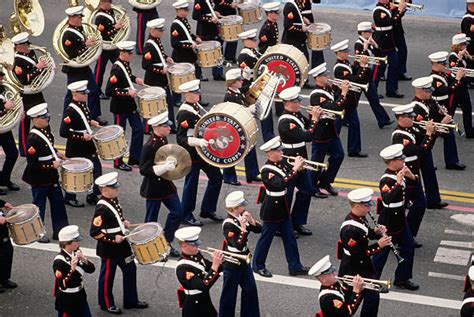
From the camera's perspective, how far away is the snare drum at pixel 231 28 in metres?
23.3

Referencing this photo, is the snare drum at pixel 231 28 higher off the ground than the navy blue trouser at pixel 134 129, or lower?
higher

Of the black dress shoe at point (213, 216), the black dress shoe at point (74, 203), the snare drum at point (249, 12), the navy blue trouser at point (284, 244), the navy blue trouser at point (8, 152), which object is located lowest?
the black dress shoe at point (213, 216)

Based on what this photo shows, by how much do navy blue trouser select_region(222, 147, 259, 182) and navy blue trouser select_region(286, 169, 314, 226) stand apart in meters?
1.74

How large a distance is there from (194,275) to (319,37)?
9.18 metres

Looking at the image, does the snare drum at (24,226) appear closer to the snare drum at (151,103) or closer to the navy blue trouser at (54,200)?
the navy blue trouser at (54,200)

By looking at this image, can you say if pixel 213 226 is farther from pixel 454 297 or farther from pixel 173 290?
pixel 454 297

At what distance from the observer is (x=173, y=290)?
16703mm

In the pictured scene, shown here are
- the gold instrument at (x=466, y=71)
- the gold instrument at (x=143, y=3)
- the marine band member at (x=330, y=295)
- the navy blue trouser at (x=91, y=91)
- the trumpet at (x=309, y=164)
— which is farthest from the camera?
the gold instrument at (x=143, y=3)

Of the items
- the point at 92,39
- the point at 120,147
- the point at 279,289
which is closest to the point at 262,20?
the point at 92,39

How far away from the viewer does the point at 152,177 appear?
17531mm

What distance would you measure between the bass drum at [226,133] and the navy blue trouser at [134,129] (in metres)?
2.87

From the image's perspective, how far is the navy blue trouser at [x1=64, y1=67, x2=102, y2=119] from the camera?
21.7 m

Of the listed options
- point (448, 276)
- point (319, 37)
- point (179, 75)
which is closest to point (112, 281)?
point (448, 276)

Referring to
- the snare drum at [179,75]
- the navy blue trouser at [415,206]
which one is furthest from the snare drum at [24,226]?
the snare drum at [179,75]
